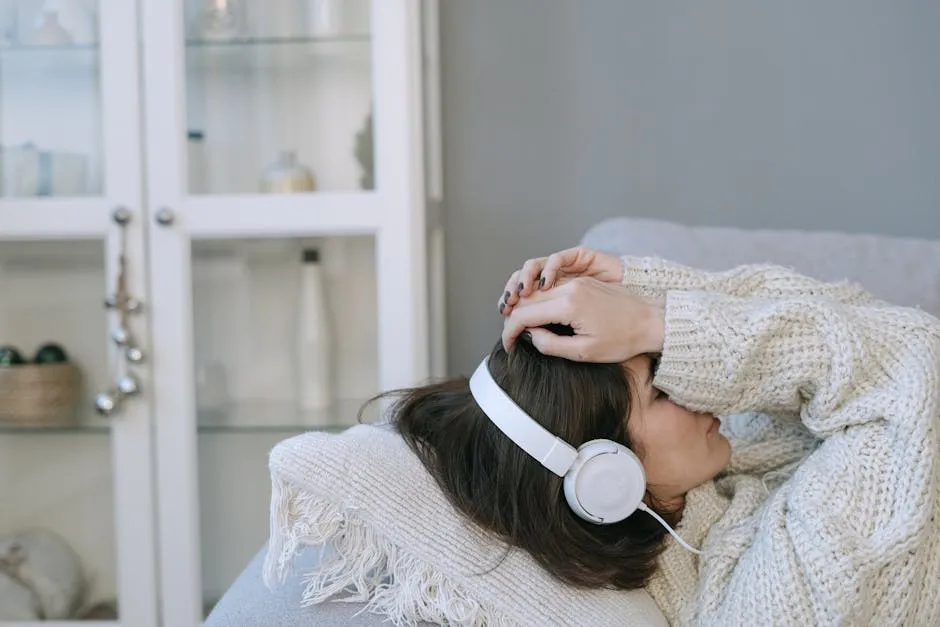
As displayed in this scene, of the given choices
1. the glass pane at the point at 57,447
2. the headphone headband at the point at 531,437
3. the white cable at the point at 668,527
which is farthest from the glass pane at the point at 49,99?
the white cable at the point at 668,527

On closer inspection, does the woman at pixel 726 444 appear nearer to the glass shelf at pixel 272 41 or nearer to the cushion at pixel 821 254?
the cushion at pixel 821 254

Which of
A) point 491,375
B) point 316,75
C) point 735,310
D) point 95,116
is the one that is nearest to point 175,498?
point 95,116

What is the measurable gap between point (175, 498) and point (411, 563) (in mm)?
850

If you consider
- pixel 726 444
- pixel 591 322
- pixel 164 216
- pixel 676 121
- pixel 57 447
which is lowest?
pixel 57 447

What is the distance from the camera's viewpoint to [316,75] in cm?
163

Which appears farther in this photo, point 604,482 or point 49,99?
point 49,99

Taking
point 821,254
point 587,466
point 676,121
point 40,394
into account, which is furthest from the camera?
point 676,121

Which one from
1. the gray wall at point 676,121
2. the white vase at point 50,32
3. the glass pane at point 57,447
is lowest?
the glass pane at point 57,447

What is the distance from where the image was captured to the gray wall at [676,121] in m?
1.74

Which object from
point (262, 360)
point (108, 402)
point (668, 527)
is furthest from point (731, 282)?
point (108, 402)

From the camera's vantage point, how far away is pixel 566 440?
2.82ft

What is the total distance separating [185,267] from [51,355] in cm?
34

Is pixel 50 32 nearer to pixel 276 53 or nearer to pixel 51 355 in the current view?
pixel 276 53

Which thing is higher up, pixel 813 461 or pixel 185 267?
pixel 185 267
